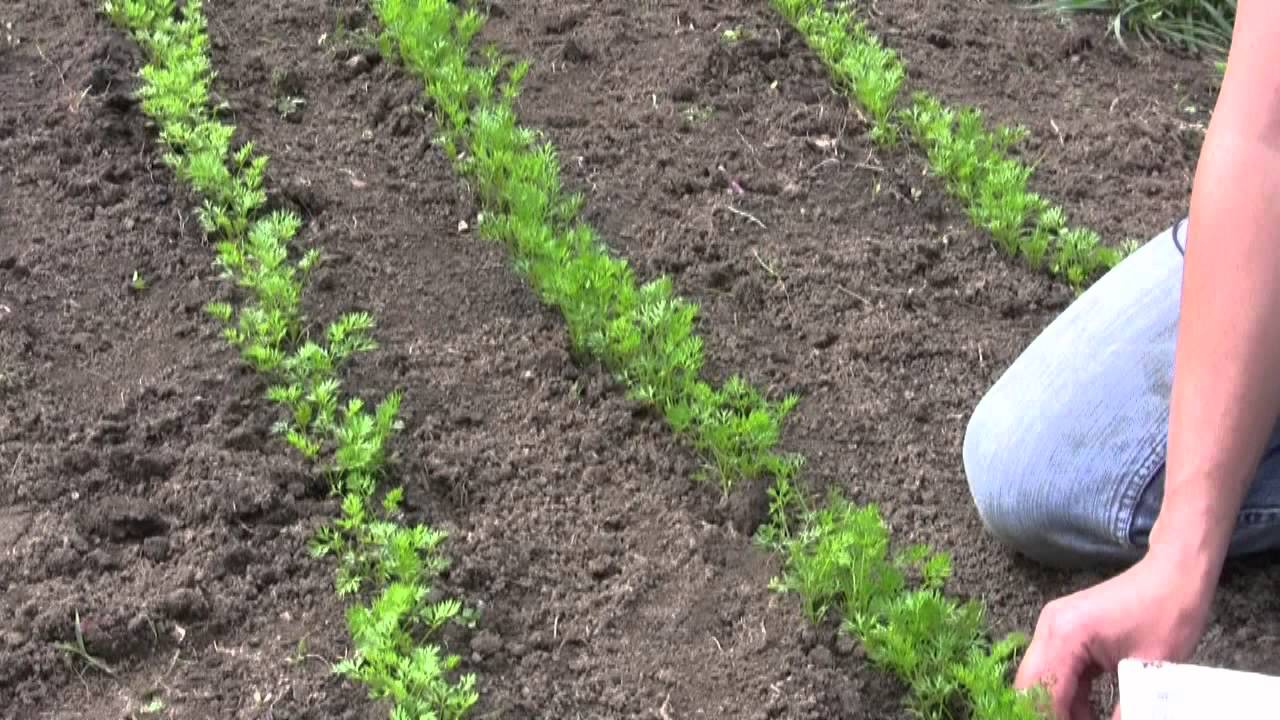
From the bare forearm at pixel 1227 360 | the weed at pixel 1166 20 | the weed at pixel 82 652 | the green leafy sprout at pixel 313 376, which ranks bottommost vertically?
the weed at pixel 82 652

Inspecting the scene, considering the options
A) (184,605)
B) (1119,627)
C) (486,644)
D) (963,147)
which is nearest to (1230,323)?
(1119,627)

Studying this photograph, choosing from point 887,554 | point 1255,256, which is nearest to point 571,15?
point 887,554

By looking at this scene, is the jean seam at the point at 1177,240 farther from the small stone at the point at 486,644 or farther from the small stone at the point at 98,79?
the small stone at the point at 98,79

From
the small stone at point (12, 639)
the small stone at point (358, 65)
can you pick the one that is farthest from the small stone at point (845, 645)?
the small stone at point (358, 65)

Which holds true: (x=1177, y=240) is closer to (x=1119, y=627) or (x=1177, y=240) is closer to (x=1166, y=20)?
(x=1119, y=627)

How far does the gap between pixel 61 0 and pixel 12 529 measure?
219cm

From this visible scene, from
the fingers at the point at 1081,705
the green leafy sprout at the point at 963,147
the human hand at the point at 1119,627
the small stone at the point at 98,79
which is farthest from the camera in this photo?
the small stone at the point at 98,79

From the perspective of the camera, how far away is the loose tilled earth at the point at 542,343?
2.61 metres

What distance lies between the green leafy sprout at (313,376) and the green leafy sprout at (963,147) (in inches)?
63.3

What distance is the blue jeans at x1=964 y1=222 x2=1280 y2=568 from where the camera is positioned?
2.67 m

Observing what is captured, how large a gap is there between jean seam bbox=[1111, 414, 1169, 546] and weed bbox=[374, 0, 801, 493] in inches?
25.1

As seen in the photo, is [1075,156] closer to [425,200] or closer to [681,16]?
[681,16]

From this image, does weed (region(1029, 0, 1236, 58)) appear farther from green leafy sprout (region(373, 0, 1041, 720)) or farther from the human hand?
the human hand

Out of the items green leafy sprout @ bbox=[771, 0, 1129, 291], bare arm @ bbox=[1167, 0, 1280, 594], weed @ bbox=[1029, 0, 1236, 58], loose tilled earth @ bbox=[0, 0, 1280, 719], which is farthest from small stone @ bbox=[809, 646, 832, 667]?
weed @ bbox=[1029, 0, 1236, 58]
